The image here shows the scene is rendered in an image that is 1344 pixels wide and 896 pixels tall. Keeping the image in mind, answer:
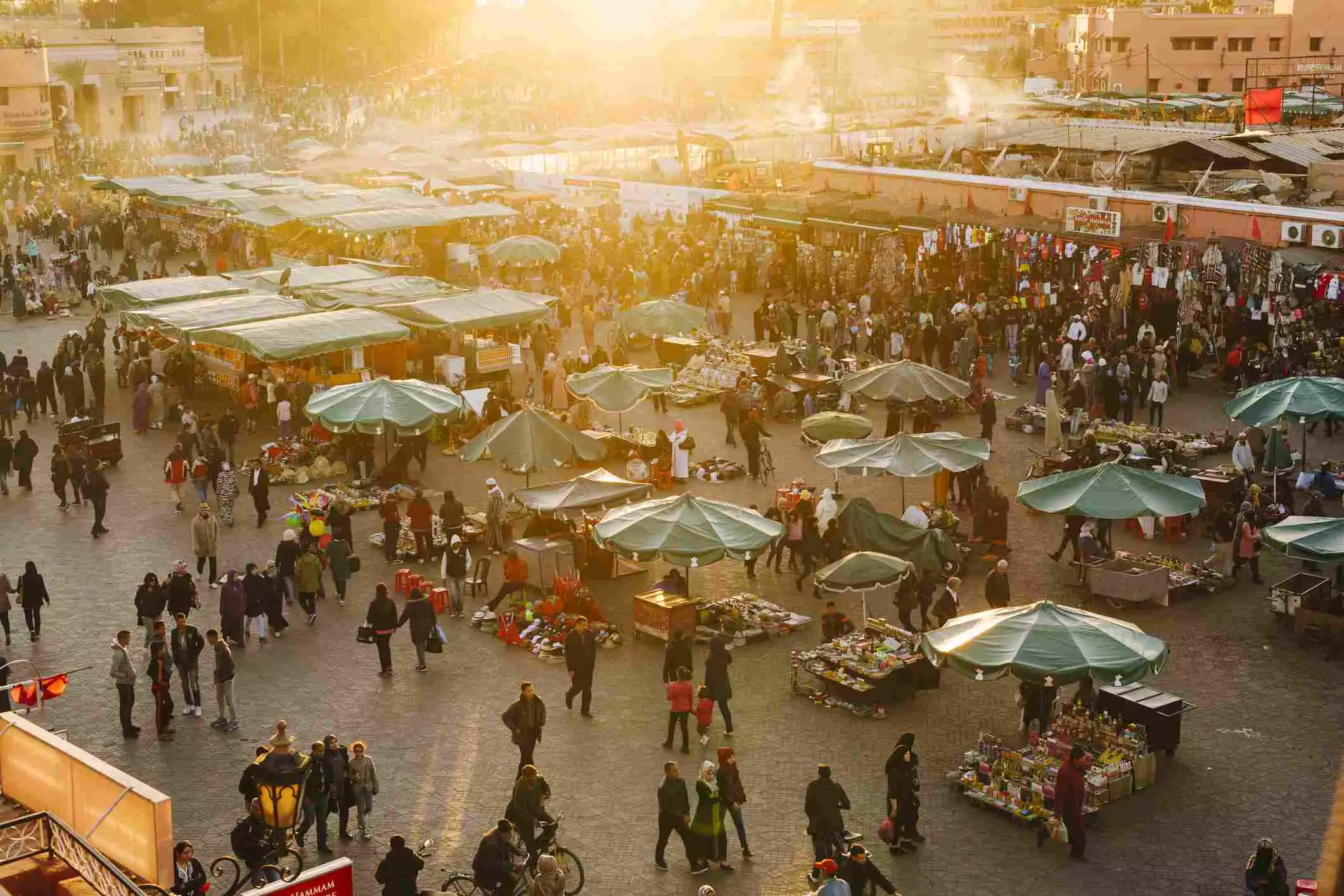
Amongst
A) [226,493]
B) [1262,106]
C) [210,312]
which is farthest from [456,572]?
[1262,106]

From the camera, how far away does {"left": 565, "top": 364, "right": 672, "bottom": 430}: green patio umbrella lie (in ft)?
80.2

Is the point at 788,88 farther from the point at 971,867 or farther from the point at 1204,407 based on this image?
the point at 971,867

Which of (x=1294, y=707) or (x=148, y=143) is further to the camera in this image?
(x=148, y=143)

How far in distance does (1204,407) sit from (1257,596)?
934 cm

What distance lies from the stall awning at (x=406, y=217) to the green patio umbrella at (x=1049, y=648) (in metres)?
28.0

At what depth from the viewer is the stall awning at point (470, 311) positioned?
94.6 feet

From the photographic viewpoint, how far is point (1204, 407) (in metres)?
27.8

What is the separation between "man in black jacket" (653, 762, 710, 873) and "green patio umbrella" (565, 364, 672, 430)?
474 inches

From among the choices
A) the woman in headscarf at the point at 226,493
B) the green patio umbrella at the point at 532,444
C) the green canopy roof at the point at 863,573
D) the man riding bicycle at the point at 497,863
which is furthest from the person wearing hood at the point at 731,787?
the woman in headscarf at the point at 226,493

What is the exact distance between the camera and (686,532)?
694 inches

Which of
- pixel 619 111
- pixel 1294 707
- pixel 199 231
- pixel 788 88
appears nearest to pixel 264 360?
pixel 1294 707

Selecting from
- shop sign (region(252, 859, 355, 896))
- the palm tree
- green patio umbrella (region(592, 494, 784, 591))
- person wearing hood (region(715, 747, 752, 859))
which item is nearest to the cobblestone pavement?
person wearing hood (region(715, 747, 752, 859))

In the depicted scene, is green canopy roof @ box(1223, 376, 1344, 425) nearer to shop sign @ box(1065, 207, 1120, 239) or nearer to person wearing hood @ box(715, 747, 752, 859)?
shop sign @ box(1065, 207, 1120, 239)

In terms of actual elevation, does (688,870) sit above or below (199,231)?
below
